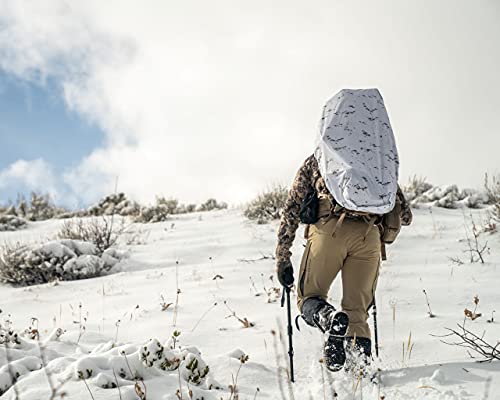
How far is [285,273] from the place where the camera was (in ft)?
10.7

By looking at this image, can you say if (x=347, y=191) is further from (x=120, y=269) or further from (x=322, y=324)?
(x=120, y=269)

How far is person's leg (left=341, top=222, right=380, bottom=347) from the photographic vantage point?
3.02m

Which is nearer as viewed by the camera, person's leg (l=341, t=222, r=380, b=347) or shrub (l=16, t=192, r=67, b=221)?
person's leg (l=341, t=222, r=380, b=347)

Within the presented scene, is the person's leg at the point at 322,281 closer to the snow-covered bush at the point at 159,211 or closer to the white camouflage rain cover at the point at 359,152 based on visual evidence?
the white camouflage rain cover at the point at 359,152

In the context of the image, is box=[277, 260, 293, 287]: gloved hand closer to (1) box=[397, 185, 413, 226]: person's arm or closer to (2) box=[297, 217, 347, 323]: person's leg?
(2) box=[297, 217, 347, 323]: person's leg

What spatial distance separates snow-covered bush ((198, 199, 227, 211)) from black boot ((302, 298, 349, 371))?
10.1 metres

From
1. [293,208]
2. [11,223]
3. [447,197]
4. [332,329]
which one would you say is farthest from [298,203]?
[11,223]

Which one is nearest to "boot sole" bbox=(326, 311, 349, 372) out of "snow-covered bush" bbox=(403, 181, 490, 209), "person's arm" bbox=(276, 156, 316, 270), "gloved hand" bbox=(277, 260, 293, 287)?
"gloved hand" bbox=(277, 260, 293, 287)

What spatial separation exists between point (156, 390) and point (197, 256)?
4.61 metres

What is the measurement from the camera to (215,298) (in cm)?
481

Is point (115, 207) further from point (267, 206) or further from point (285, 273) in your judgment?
point (285, 273)

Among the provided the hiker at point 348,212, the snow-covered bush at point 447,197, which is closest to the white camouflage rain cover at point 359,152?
the hiker at point 348,212

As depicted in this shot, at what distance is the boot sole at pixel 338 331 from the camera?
2.71m

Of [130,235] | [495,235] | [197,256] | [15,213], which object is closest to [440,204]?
[495,235]
